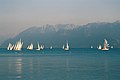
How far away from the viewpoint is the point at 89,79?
75.8 metres

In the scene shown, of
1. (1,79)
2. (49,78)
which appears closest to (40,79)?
(49,78)

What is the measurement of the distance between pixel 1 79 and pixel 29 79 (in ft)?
19.8

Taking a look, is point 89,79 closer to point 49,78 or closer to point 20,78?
point 49,78

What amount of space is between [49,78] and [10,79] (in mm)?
8415

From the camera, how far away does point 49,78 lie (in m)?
78.2

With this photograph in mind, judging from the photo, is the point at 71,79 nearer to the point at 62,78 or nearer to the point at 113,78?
Result: the point at 62,78

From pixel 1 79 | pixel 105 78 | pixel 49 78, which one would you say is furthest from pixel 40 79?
pixel 105 78

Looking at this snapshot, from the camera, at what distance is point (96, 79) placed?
248ft

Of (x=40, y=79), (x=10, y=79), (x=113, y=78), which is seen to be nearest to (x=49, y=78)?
(x=40, y=79)

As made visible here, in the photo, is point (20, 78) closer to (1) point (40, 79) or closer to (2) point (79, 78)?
(1) point (40, 79)

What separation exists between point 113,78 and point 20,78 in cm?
2033

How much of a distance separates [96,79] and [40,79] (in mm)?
11842

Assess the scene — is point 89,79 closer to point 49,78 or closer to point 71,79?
point 71,79

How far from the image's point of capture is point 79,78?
3078 inches
